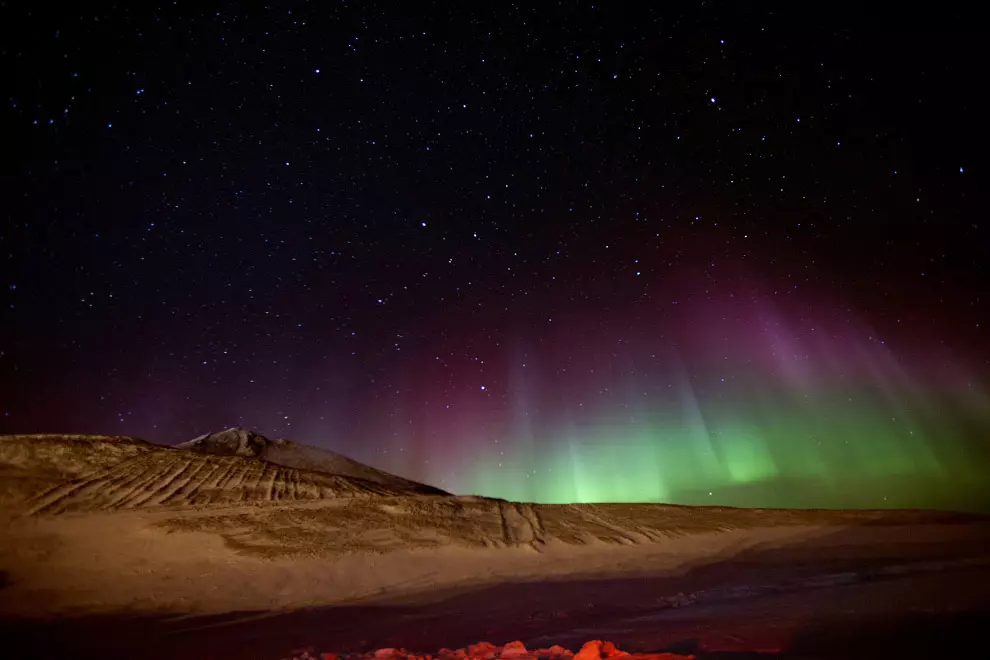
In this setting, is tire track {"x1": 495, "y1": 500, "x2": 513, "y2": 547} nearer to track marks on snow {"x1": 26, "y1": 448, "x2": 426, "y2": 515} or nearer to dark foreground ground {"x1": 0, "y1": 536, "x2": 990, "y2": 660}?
dark foreground ground {"x1": 0, "y1": 536, "x2": 990, "y2": 660}

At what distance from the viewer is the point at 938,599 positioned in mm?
8852

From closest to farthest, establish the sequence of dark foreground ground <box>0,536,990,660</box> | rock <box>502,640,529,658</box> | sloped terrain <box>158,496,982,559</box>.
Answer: dark foreground ground <box>0,536,990,660</box>
rock <box>502,640,529,658</box>
sloped terrain <box>158,496,982,559</box>

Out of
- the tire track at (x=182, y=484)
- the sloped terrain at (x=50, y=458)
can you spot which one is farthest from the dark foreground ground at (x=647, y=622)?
the sloped terrain at (x=50, y=458)

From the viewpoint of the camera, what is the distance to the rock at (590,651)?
7266 mm

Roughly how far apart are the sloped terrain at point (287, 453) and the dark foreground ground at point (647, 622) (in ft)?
66.7

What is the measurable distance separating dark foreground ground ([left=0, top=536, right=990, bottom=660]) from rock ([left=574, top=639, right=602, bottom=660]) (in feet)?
1.31

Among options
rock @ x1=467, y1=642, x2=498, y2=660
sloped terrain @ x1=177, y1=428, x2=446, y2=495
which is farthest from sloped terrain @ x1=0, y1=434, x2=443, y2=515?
rock @ x1=467, y1=642, x2=498, y2=660

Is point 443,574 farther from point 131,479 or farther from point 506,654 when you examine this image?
point 131,479

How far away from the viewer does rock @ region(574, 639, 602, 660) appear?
23.8ft

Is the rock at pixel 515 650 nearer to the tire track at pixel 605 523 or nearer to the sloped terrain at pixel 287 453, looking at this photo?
the tire track at pixel 605 523

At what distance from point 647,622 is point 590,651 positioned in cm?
191

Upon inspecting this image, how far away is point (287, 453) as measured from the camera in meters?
33.7

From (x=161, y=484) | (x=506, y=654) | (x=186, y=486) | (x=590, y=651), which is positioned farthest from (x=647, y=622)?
(x=161, y=484)

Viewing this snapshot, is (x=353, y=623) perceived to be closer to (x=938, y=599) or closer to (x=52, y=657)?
(x=52, y=657)
